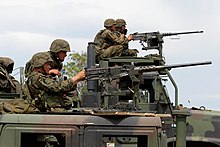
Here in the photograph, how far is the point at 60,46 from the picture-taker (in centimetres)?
709

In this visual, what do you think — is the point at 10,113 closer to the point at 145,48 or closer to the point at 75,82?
the point at 75,82

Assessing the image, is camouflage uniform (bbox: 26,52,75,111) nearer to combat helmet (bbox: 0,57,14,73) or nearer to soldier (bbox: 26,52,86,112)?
soldier (bbox: 26,52,86,112)

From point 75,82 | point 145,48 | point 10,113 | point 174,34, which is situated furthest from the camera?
point 174,34

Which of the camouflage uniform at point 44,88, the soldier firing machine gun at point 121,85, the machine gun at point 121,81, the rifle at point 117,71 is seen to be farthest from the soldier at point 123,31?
the camouflage uniform at point 44,88

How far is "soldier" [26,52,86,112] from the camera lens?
20.9 ft

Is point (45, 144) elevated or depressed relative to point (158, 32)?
depressed

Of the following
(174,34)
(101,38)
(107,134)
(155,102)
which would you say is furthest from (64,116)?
(174,34)

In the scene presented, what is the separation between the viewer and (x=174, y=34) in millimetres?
14570

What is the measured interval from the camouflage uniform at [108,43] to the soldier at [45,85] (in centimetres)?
491

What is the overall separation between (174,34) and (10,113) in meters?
9.10

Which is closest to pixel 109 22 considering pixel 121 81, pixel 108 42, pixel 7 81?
pixel 108 42

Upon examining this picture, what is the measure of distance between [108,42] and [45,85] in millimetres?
5588

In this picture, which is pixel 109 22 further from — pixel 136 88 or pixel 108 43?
pixel 136 88

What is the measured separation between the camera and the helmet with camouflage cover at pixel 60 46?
7086mm
